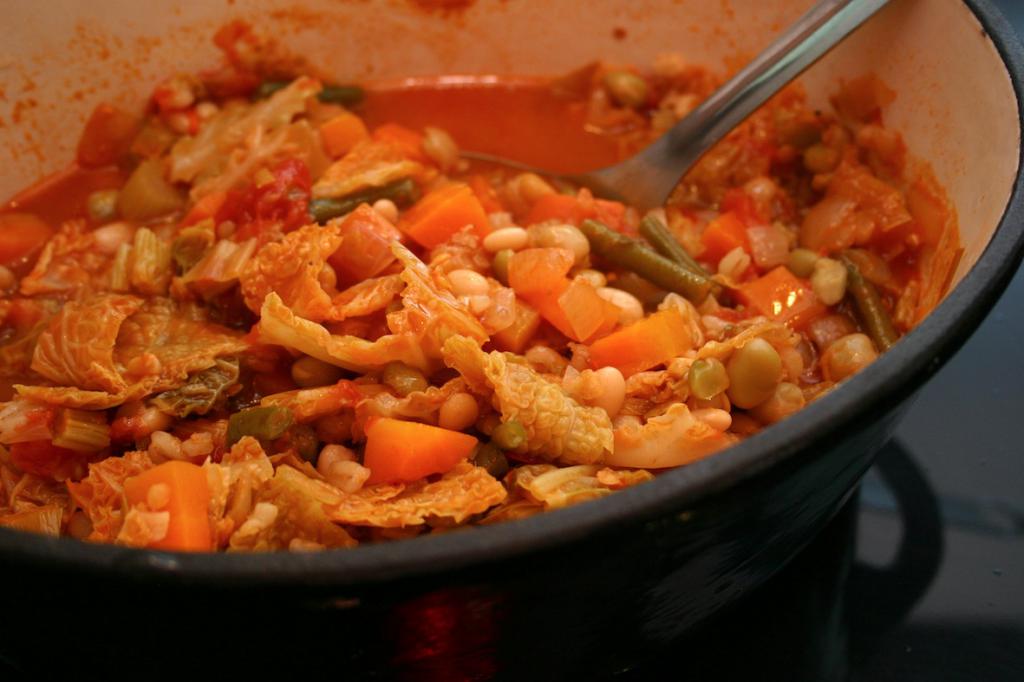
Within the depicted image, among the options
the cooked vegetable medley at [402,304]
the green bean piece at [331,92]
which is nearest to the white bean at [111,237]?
the cooked vegetable medley at [402,304]

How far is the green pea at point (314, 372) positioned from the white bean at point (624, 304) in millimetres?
593

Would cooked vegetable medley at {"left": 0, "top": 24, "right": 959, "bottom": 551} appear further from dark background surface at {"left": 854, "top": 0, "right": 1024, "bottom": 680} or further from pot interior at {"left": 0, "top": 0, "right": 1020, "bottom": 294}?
dark background surface at {"left": 854, "top": 0, "right": 1024, "bottom": 680}

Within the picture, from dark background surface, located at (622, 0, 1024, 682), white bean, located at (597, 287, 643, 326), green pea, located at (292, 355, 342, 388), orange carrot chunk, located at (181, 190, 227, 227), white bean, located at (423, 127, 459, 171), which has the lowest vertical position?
dark background surface, located at (622, 0, 1024, 682)

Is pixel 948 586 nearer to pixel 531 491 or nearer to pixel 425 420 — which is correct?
pixel 531 491

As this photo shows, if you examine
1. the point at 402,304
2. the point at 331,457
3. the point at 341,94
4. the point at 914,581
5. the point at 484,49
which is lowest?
the point at 914,581

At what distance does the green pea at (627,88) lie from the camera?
116 inches

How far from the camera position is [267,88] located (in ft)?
9.76

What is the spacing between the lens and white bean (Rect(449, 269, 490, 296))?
81.7 inches

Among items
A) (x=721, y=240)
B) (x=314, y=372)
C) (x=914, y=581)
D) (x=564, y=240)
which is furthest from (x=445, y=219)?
(x=914, y=581)

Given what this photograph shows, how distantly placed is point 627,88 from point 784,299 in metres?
0.96

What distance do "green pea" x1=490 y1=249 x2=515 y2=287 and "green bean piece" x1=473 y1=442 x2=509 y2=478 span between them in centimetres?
48

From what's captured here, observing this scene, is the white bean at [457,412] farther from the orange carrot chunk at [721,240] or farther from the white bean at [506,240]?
the orange carrot chunk at [721,240]

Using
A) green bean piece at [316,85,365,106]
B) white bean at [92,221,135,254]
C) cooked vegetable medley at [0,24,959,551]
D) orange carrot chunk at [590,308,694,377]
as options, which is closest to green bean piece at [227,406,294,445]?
cooked vegetable medley at [0,24,959,551]

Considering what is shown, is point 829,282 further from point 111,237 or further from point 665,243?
point 111,237
